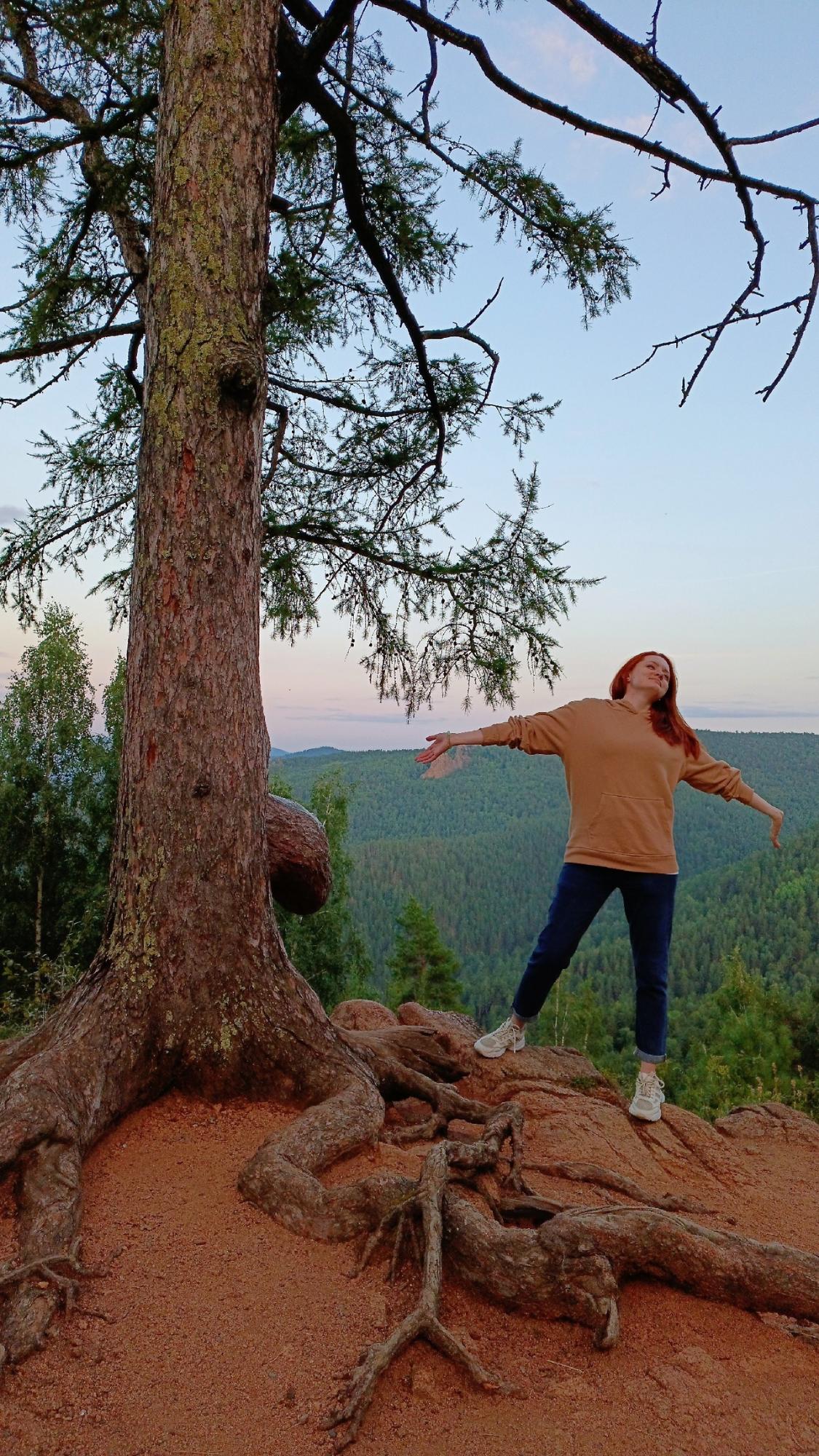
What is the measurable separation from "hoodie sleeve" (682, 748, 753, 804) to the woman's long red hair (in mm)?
49

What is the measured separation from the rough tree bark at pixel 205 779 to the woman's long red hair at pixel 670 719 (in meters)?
1.96

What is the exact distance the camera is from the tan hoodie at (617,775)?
13.7ft

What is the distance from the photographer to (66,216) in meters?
5.77

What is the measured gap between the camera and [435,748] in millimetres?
4043

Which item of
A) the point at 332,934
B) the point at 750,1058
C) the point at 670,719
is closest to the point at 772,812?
the point at 670,719

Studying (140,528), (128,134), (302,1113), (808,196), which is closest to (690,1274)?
(302,1113)

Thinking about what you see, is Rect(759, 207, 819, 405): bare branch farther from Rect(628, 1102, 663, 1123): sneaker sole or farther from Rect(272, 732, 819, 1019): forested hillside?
Rect(272, 732, 819, 1019): forested hillside

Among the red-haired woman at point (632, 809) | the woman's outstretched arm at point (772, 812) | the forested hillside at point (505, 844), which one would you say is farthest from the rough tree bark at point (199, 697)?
the forested hillside at point (505, 844)

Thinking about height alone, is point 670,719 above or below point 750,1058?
above

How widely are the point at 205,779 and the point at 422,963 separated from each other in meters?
26.1

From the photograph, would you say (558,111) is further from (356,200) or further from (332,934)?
(332,934)

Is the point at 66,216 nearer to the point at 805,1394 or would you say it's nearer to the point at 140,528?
the point at 140,528

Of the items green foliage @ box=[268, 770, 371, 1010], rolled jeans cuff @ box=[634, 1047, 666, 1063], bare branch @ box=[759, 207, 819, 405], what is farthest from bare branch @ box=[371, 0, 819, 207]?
green foliage @ box=[268, 770, 371, 1010]

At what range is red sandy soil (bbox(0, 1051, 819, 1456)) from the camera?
1.95 metres
